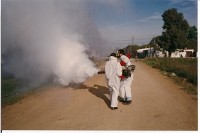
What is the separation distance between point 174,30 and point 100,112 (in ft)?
107

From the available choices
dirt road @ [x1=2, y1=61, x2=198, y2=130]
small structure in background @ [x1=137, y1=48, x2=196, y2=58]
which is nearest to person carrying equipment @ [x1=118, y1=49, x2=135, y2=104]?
dirt road @ [x1=2, y1=61, x2=198, y2=130]

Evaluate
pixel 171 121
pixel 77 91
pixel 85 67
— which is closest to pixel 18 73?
pixel 77 91

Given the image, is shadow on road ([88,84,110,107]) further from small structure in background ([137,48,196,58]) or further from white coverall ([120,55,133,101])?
small structure in background ([137,48,196,58])

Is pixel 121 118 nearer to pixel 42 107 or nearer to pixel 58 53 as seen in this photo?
pixel 42 107

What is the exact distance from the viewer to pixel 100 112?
7879 millimetres

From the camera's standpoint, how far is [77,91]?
10711mm

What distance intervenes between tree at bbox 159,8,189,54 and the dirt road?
94.3 ft

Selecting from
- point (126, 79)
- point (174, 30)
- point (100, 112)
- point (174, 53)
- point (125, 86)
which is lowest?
point (100, 112)

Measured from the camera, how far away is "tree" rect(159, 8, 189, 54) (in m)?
38.2

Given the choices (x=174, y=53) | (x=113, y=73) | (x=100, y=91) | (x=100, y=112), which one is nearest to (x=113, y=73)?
(x=113, y=73)

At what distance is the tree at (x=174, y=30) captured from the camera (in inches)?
1503

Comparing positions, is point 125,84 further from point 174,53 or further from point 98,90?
point 174,53

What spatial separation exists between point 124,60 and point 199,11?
261cm

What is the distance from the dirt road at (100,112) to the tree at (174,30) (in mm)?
28744
